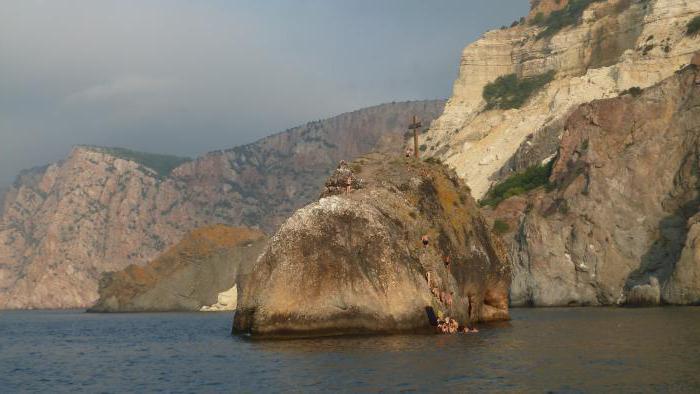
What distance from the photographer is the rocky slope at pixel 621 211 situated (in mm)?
85562

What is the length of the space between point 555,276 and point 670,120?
19.0m

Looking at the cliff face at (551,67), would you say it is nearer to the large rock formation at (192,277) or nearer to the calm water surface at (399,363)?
the large rock formation at (192,277)

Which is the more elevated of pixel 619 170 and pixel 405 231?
pixel 619 170

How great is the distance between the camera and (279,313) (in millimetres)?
45594

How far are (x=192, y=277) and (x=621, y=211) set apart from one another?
74541mm

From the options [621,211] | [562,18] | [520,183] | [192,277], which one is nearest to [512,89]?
[562,18]

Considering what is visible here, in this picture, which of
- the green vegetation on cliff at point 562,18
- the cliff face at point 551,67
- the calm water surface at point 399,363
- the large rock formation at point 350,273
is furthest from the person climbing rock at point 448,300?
the green vegetation on cliff at point 562,18

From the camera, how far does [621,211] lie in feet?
294

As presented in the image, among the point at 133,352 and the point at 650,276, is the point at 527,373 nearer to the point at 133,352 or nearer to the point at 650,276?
the point at 133,352

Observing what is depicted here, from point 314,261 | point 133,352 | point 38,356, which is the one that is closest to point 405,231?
point 314,261

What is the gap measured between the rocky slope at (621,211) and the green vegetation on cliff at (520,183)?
20802 mm

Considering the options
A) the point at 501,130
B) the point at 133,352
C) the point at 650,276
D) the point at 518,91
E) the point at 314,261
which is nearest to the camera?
the point at 314,261

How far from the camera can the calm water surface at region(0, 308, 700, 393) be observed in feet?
98.6

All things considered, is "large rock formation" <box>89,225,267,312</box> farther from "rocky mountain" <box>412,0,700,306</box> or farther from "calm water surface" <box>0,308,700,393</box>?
"calm water surface" <box>0,308,700,393</box>
